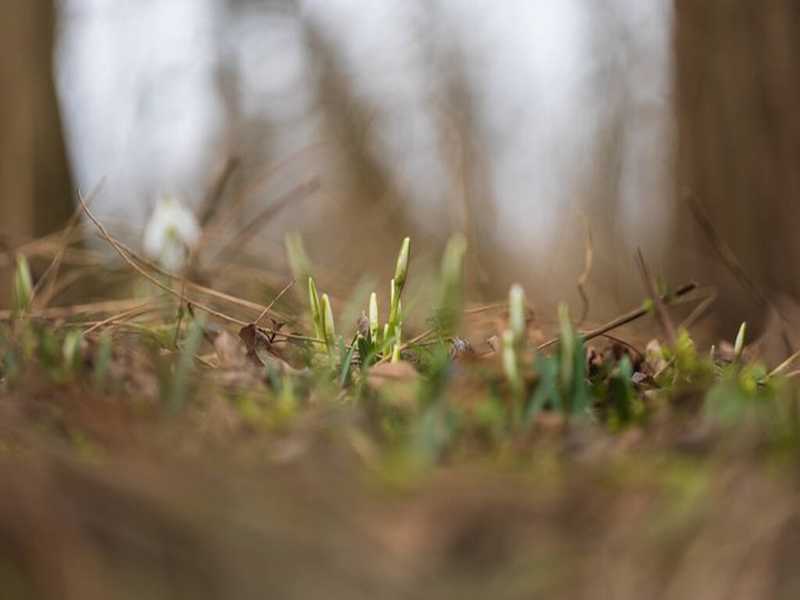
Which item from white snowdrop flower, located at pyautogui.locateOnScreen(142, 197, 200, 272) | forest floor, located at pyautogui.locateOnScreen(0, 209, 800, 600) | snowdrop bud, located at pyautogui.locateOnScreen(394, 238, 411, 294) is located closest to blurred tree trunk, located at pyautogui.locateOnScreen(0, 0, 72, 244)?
white snowdrop flower, located at pyautogui.locateOnScreen(142, 197, 200, 272)

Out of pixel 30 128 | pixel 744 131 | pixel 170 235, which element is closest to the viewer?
pixel 170 235

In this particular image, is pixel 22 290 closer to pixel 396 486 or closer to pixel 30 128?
pixel 396 486

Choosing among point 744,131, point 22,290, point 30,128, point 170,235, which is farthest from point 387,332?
point 30,128

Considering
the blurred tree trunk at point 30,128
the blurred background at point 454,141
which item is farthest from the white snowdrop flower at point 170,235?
the blurred tree trunk at point 30,128

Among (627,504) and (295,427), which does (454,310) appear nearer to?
(295,427)

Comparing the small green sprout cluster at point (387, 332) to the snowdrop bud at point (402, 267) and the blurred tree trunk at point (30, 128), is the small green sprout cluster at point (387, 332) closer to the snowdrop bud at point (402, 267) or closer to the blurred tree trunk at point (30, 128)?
the snowdrop bud at point (402, 267)
